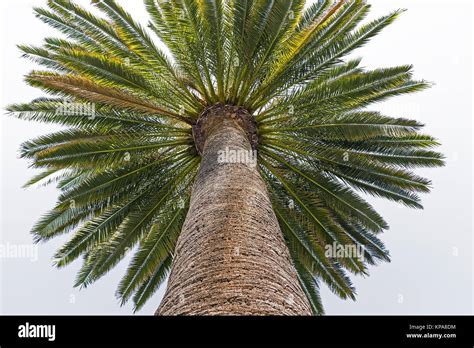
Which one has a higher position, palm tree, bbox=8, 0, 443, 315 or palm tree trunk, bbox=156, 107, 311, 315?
palm tree, bbox=8, 0, 443, 315

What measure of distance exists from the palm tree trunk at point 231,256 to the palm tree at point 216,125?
1163 mm

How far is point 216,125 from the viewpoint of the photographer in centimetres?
802

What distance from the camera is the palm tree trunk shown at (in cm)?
353

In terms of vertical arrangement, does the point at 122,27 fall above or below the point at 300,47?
above

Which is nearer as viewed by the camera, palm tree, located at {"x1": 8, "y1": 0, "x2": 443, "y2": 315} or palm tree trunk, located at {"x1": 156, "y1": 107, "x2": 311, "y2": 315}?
palm tree trunk, located at {"x1": 156, "y1": 107, "x2": 311, "y2": 315}

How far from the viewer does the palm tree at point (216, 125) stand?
27.0ft

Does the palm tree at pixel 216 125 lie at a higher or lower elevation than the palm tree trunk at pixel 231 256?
higher

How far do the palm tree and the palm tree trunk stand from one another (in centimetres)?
116

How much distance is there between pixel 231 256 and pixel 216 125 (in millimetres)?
4191

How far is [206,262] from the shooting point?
411 cm

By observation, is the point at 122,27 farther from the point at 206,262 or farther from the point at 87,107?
the point at 206,262
